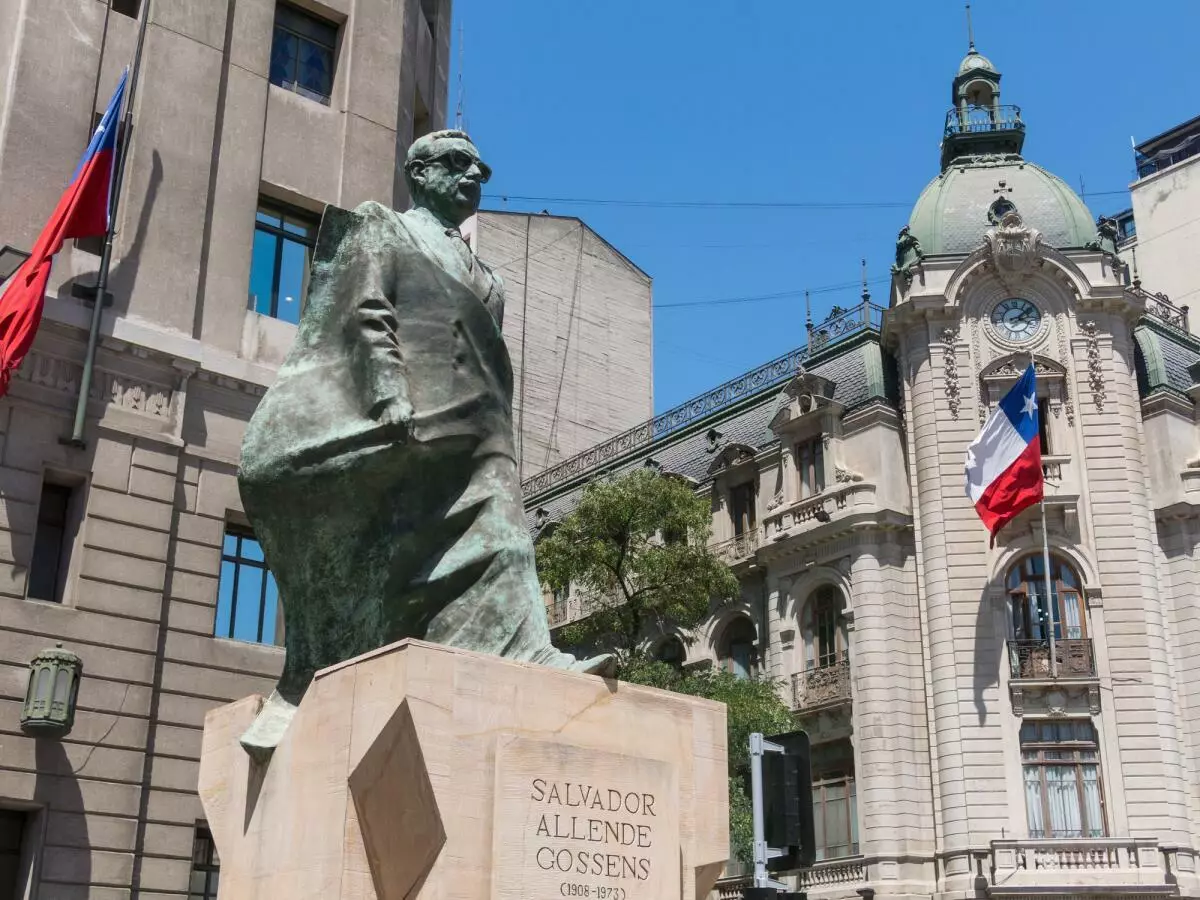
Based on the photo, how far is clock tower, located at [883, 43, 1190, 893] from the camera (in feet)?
110

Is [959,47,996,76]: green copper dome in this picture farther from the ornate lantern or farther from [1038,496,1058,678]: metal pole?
the ornate lantern

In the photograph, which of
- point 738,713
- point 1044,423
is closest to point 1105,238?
point 1044,423

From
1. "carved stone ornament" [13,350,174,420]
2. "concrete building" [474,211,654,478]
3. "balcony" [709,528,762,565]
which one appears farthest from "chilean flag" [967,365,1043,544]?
"carved stone ornament" [13,350,174,420]

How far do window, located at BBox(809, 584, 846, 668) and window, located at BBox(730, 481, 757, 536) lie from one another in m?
3.89

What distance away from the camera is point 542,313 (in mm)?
54406

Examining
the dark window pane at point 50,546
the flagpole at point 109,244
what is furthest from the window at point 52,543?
the flagpole at point 109,244

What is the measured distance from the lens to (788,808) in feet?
39.4

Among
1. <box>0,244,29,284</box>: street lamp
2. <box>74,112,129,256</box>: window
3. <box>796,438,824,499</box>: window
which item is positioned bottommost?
<box>0,244,29,284</box>: street lamp

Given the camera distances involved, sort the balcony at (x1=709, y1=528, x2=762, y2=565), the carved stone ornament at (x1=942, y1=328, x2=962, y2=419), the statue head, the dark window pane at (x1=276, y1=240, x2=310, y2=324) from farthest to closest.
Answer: the balcony at (x1=709, y1=528, x2=762, y2=565) → the carved stone ornament at (x1=942, y1=328, x2=962, y2=419) → the dark window pane at (x1=276, y1=240, x2=310, y2=324) → the statue head

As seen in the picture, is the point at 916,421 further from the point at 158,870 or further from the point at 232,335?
the point at 158,870

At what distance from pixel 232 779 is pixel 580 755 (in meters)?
1.77

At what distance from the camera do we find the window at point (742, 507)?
41.7 meters

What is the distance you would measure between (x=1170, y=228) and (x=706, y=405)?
18.8 m

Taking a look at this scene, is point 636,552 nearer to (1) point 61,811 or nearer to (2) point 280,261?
(2) point 280,261
